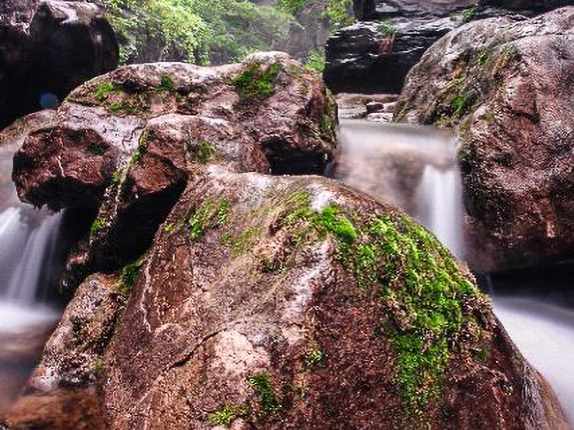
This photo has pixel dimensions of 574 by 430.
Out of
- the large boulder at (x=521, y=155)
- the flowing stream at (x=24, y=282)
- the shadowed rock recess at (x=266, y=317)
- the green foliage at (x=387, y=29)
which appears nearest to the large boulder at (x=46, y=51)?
the flowing stream at (x=24, y=282)

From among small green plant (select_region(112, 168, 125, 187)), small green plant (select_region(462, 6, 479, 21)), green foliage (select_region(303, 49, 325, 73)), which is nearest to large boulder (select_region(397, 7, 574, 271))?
small green plant (select_region(112, 168, 125, 187))

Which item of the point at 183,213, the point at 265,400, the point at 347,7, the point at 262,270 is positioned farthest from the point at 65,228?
the point at 347,7

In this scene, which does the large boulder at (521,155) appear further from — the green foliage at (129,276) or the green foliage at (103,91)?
the green foliage at (103,91)

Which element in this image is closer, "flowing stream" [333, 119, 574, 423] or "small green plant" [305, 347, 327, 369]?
"small green plant" [305, 347, 327, 369]

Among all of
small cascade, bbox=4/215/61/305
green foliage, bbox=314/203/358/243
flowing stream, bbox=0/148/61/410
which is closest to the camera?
green foliage, bbox=314/203/358/243

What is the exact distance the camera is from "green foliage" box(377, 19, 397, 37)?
563 inches

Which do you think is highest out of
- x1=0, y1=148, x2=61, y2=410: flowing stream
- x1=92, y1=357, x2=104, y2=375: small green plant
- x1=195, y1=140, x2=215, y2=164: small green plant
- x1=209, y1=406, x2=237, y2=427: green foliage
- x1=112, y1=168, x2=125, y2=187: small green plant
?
x1=195, y1=140, x2=215, y2=164: small green plant

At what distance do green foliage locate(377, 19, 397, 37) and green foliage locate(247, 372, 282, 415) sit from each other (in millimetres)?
13531

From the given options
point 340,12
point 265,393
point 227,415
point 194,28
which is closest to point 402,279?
point 265,393

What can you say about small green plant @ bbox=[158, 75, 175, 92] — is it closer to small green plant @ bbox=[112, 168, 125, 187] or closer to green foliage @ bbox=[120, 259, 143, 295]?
small green plant @ bbox=[112, 168, 125, 187]

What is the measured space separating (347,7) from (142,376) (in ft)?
74.1

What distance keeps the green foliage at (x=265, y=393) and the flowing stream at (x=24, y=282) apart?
8.53 feet

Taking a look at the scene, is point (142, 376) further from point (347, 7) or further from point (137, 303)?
point (347, 7)

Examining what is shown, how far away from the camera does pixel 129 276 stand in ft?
13.9
